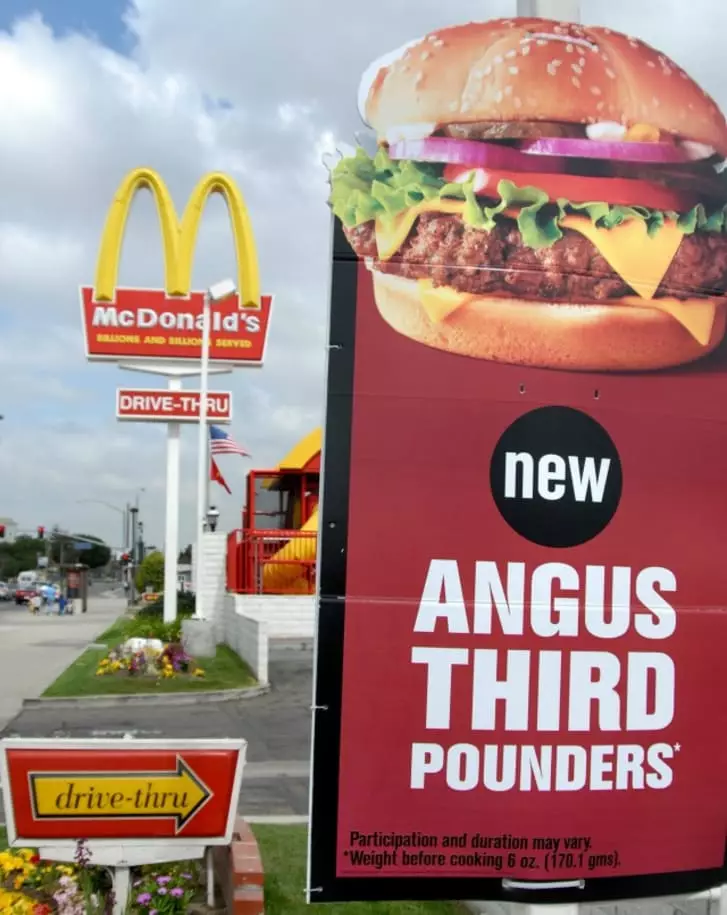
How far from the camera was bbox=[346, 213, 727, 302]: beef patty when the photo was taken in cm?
348

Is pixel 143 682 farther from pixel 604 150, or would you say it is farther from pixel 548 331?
pixel 604 150

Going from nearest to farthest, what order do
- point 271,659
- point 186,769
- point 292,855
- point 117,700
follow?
point 186,769 → point 292,855 → point 117,700 → point 271,659

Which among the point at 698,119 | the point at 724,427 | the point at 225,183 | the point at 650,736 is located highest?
the point at 225,183

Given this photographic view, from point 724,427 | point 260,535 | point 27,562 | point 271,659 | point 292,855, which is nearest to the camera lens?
point 724,427

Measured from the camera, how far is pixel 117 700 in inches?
563

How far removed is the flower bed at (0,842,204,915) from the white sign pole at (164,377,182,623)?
16.4m

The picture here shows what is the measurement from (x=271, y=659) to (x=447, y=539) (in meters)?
16.2

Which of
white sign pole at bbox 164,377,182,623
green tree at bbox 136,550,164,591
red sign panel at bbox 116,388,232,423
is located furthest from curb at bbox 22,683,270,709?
green tree at bbox 136,550,164,591

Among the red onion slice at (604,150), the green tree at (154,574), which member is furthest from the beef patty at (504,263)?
the green tree at (154,574)

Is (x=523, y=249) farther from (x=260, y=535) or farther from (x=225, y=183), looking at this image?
(x=225, y=183)

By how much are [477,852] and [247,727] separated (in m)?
9.65

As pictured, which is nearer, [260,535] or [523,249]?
[523,249]

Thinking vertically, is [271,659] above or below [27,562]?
above

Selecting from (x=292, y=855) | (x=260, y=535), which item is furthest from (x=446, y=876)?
(x=260, y=535)
